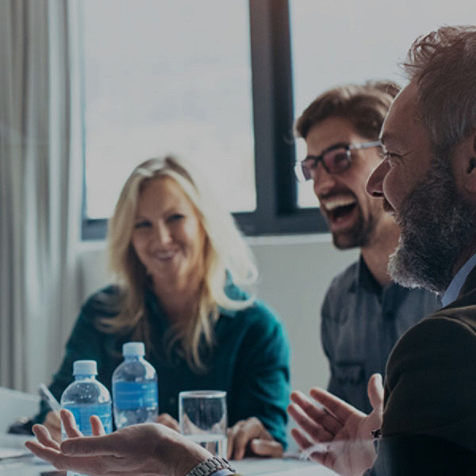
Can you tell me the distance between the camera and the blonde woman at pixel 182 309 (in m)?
2.19

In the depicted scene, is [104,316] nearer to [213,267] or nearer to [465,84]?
[213,267]

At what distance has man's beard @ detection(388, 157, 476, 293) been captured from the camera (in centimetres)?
105

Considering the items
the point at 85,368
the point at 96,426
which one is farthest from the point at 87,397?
the point at 96,426

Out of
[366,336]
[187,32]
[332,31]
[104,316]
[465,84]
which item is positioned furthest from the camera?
[187,32]

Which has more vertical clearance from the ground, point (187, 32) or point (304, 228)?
point (187, 32)

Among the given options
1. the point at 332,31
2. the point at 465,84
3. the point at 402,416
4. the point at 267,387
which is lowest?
the point at 267,387

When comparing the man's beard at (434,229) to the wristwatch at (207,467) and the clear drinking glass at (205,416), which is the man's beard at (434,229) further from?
the clear drinking glass at (205,416)

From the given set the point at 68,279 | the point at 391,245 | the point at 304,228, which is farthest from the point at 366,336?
the point at 68,279

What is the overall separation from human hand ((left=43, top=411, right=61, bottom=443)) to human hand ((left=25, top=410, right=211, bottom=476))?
52 centimetres

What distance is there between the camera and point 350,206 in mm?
2223

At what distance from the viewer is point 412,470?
87 cm

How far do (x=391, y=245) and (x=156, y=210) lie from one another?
2.18 feet

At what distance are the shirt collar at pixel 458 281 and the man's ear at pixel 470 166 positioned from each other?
8 centimetres

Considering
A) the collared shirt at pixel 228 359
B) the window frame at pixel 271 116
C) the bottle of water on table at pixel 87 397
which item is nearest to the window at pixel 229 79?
the window frame at pixel 271 116
